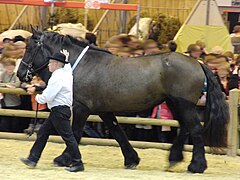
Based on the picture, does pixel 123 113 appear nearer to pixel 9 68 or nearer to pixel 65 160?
pixel 9 68

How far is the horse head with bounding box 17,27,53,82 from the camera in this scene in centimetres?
1073

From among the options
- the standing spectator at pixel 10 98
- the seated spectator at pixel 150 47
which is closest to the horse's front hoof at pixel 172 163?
the seated spectator at pixel 150 47

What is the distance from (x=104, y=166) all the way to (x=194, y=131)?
149 centimetres

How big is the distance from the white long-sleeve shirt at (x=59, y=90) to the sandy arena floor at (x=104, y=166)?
94cm

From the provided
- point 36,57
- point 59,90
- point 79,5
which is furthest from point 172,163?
point 79,5

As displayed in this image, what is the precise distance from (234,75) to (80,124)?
11.5 feet

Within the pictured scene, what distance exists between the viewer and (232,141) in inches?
489

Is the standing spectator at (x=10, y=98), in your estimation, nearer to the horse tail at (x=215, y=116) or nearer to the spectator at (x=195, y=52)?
the spectator at (x=195, y=52)

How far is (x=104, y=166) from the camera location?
11070 millimetres

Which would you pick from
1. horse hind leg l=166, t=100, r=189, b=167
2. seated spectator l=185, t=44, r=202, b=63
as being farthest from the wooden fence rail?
seated spectator l=185, t=44, r=202, b=63

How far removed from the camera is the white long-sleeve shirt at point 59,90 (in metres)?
9.80

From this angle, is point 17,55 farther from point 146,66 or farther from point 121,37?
point 146,66

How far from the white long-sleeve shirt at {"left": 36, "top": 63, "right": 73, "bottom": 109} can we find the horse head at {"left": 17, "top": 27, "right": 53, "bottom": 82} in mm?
818

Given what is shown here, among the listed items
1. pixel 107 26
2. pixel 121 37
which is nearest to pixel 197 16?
pixel 107 26
